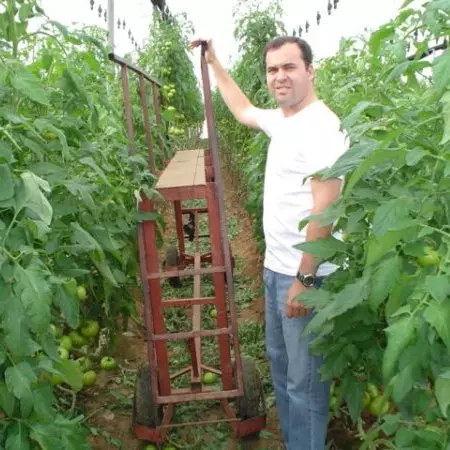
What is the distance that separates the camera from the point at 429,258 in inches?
50.3

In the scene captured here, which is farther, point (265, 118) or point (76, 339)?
point (265, 118)

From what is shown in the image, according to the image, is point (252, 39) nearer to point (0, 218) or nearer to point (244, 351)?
point (244, 351)

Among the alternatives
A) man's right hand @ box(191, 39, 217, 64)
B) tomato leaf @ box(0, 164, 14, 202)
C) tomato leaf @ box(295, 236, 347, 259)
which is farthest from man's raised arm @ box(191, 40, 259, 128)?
tomato leaf @ box(0, 164, 14, 202)

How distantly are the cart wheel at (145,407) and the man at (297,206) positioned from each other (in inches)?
24.5

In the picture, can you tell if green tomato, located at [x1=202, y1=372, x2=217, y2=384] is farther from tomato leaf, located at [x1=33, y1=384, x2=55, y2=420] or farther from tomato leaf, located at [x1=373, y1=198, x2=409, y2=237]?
tomato leaf, located at [x1=373, y1=198, x2=409, y2=237]

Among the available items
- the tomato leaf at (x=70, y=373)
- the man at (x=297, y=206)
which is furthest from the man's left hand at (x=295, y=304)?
the tomato leaf at (x=70, y=373)

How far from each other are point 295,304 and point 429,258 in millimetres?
924

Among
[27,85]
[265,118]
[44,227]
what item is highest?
[27,85]

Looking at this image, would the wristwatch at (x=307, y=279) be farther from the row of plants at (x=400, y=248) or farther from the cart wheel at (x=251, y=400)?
the cart wheel at (x=251, y=400)

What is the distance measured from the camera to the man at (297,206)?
6.93 ft

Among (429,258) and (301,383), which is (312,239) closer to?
(301,383)

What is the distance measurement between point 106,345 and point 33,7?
6.96ft

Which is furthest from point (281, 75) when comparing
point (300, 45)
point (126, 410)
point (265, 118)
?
point (126, 410)

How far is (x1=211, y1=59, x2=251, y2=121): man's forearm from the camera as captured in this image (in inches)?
116
